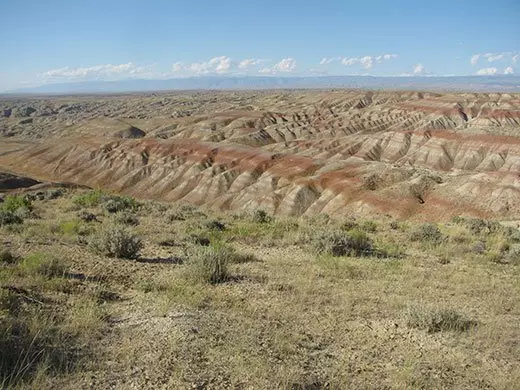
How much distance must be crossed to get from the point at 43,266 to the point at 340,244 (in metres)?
7.74

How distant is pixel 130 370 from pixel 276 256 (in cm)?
729

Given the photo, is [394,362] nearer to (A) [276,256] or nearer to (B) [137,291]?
(B) [137,291]

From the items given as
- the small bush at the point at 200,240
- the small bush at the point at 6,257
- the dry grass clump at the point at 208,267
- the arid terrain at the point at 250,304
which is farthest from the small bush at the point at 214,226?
the small bush at the point at 6,257

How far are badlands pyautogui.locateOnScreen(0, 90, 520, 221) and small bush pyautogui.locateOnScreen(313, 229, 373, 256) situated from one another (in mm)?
27353

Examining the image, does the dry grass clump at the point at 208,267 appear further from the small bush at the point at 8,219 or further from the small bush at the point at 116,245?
the small bush at the point at 8,219

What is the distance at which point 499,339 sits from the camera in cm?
741

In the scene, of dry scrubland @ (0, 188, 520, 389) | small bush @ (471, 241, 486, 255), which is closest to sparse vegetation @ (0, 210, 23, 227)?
dry scrubland @ (0, 188, 520, 389)

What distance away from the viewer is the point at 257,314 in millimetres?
8141

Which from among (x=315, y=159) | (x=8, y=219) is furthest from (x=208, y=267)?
(x=315, y=159)

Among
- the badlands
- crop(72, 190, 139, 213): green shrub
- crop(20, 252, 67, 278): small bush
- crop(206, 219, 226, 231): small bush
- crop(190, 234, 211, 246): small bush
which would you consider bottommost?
the badlands

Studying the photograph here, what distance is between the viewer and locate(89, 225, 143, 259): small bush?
38.7ft

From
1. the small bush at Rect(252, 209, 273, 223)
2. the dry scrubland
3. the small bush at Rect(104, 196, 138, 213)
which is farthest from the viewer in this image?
the small bush at Rect(104, 196, 138, 213)

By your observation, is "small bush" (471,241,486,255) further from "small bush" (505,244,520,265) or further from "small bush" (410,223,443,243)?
"small bush" (410,223,443,243)

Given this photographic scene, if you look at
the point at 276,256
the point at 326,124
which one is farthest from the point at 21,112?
the point at 276,256
